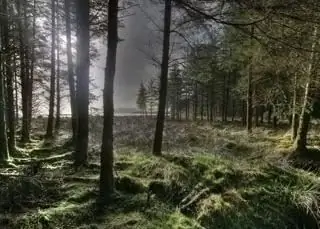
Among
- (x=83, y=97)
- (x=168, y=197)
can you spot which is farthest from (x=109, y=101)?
(x=83, y=97)

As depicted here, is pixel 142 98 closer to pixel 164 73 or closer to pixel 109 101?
pixel 164 73

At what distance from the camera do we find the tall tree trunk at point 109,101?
266 inches

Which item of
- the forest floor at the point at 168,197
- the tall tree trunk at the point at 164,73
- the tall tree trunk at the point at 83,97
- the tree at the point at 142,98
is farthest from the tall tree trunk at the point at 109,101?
the tree at the point at 142,98

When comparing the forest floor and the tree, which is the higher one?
the tree

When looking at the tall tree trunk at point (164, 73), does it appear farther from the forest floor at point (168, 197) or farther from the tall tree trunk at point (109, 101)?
the tall tree trunk at point (109, 101)

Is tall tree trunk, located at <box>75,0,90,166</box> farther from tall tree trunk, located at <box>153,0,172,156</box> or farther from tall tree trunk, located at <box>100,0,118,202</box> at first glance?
tall tree trunk, located at <box>153,0,172,156</box>

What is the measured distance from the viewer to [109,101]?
6.82 m

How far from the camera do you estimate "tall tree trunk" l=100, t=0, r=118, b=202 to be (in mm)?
6758

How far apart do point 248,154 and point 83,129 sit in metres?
Answer: 8.07

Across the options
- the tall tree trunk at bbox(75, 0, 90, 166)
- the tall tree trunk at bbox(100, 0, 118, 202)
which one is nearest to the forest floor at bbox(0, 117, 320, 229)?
the tall tree trunk at bbox(100, 0, 118, 202)

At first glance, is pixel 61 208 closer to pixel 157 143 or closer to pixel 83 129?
pixel 83 129

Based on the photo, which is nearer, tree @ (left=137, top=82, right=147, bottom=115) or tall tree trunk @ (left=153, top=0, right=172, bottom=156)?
tall tree trunk @ (left=153, top=0, right=172, bottom=156)

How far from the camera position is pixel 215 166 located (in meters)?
8.83

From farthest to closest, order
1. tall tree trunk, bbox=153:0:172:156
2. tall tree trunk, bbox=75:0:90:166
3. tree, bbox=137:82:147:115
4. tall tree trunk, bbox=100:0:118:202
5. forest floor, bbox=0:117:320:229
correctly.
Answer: tree, bbox=137:82:147:115 < tall tree trunk, bbox=153:0:172:156 < tall tree trunk, bbox=75:0:90:166 < tall tree trunk, bbox=100:0:118:202 < forest floor, bbox=0:117:320:229
